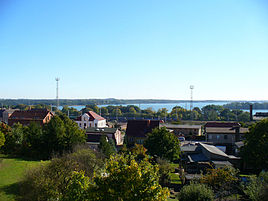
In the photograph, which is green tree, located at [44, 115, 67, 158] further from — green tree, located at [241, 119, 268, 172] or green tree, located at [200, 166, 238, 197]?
green tree, located at [241, 119, 268, 172]

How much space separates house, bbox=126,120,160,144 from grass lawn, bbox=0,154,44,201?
21.1m

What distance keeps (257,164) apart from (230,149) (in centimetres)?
1563

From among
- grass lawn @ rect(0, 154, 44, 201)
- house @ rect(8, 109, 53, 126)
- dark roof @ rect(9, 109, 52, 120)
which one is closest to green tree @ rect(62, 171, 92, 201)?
grass lawn @ rect(0, 154, 44, 201)

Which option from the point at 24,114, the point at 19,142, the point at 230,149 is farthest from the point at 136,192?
the point at 24,114

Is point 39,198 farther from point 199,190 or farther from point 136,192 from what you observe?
point 199,190

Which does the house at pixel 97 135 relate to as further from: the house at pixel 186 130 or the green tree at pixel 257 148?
the green tree at pixel 257 148

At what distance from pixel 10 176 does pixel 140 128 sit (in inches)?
1091

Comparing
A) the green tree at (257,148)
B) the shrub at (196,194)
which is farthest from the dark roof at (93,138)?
the shrub at (196,194)

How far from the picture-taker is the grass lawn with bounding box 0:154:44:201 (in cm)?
1814

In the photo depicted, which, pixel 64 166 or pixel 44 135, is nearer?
pixel 64 166

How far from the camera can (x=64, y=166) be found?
1769cm

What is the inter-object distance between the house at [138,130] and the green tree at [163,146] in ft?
41.3

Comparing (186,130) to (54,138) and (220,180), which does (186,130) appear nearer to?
(54,138)

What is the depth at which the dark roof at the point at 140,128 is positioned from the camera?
151 feet
